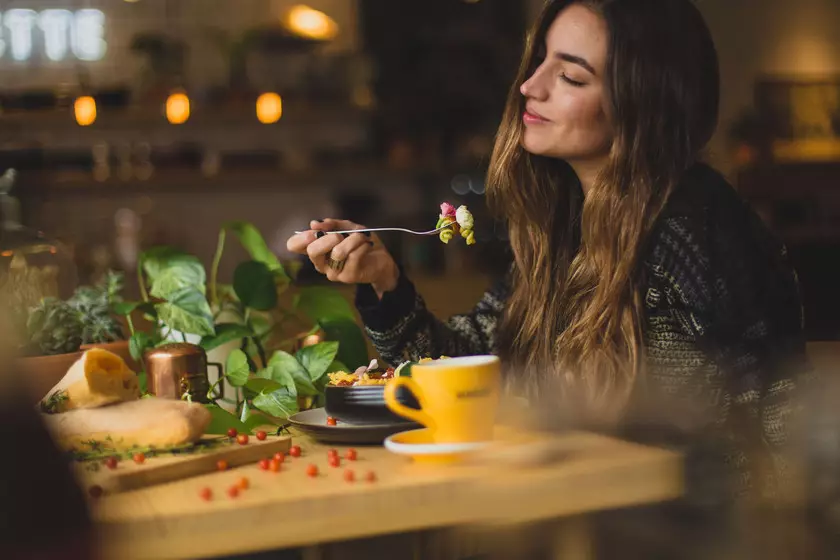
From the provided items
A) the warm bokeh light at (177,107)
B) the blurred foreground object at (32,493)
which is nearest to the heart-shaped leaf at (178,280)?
the blurred foreground object at (32,493)

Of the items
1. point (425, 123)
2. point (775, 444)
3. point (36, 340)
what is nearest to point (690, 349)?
point (775, 444)

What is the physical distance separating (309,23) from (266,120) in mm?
481

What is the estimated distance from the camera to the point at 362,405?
3.45ft

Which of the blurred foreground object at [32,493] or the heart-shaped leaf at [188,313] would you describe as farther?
the heart-shaped leaf at [188,313]

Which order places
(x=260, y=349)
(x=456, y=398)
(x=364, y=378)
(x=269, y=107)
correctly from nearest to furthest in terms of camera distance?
(x=456, y=398)
(x=364, y=378)
(x=260, y=349)
(x=269, y=107)

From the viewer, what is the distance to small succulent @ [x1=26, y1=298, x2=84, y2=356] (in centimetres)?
133

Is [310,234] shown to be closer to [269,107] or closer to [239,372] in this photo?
[239,372]

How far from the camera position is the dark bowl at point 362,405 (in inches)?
41.1

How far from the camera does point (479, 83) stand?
5066 mm

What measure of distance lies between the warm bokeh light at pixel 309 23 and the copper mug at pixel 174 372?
380cm

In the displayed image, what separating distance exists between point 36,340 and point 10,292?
0.12m

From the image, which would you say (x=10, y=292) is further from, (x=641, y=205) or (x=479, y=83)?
(x=479, y=83)

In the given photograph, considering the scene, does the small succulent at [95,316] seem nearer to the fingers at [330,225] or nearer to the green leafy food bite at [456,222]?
the fingers at [330,225]

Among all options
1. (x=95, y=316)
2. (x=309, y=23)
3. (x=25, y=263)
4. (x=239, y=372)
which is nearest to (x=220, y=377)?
(x=239, y=372)
